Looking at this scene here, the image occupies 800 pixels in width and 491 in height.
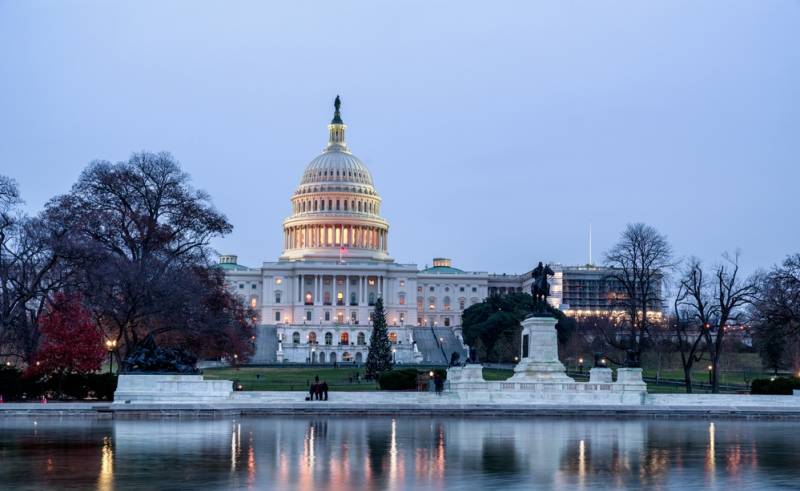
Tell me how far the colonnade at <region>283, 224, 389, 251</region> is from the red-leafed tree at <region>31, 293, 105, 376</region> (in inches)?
4958

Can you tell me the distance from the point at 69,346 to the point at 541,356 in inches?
772

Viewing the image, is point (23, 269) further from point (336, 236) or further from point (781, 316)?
point (336, 236)

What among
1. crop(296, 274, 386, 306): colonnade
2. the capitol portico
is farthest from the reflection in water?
crop(296, 274, 386, 306): colonnade

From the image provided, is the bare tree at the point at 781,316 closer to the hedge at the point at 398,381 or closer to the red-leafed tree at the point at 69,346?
the hedge at the point at 398,381

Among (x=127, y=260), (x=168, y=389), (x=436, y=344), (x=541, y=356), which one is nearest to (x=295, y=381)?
(x=127, y=260)

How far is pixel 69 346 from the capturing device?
46.5 m

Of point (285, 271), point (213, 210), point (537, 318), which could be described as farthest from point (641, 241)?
point (285, 271)

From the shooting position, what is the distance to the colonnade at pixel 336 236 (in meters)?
176

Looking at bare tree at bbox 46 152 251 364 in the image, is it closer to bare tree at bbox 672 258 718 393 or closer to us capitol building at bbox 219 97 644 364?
bare tree at bbox 672 258 718 393

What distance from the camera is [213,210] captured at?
63062 mm

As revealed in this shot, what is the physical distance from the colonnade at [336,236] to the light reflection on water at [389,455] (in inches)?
5505

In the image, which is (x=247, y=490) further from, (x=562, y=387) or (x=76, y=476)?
(x=562, y=387)

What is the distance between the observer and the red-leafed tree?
4609cm

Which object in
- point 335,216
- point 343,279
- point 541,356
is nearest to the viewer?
point 541,356
